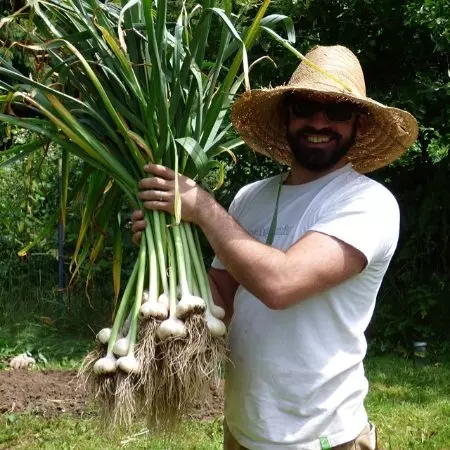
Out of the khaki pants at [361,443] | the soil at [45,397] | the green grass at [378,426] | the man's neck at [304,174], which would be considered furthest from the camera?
the soil at [45,397]

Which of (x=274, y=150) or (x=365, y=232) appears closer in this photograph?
(x=365, y=232)

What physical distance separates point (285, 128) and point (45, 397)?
2.71m

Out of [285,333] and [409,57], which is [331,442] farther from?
[409,57]

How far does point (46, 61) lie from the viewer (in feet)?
7.61

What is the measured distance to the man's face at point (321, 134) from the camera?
2.00m

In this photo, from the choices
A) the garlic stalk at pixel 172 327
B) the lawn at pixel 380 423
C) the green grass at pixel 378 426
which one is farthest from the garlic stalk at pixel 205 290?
the green grass at pixel 378 426

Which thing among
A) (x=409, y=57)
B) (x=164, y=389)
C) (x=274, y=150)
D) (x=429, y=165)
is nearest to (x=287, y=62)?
(x=409, y=57)

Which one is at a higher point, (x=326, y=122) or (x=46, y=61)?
(x=46, y=61)

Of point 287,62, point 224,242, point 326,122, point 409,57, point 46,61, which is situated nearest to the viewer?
point 224,242

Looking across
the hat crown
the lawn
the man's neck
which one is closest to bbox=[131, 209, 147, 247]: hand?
the man's neck

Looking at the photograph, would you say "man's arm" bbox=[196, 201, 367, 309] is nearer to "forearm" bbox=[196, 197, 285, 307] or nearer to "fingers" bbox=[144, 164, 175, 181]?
"forearm" bbox=[196, 197, 285, 307]

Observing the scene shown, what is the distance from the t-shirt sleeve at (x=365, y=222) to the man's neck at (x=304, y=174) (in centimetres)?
13

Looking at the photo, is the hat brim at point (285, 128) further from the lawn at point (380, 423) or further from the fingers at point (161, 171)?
the lawn at point (380, 423)

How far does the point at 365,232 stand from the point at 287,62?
12.2ft
